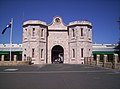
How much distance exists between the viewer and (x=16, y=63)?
33.8 meters

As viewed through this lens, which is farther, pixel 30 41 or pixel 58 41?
pixel 58 41

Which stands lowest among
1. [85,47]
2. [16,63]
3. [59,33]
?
[16,63]

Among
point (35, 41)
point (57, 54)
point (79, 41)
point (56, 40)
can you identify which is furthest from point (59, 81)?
point (57, 54)

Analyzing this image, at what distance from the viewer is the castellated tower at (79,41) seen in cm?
4075

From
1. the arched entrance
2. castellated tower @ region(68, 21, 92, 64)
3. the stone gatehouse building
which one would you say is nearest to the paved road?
castellated tower @ region(68, 21, 92, 64)

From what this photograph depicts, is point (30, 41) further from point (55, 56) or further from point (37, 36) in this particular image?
point (55, 56)

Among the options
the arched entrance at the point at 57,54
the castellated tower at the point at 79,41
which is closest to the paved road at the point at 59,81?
the castellated tower at the point at 79,41

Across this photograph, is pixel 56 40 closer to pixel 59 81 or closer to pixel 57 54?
pixel 57 54

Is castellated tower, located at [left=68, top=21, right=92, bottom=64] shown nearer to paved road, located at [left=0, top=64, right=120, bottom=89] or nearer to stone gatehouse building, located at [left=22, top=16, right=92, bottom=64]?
stone gatehouse building, located at [left=22, top=16, right=92, bottom=64]

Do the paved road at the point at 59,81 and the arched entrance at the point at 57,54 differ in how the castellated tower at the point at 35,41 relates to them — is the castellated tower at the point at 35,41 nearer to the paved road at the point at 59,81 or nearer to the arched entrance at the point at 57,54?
the arched entrance at the point at 57,54

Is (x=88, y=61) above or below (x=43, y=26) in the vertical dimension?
below

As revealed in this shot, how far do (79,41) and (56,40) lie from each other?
236 inches

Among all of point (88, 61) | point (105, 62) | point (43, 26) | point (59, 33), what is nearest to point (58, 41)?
point (59, 33)

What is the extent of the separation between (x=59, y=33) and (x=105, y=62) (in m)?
17.8
